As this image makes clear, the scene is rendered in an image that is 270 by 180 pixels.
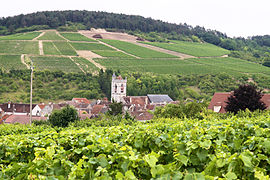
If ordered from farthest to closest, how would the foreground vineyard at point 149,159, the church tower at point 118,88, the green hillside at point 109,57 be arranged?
the green hillside at point 109,57 → the church tower at point 118,88 → the foreground vineyard at point 149,159

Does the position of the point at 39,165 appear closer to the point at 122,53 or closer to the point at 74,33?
the point at 122,53

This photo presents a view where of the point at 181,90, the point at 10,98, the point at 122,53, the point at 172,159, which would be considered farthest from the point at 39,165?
the point at 122,53

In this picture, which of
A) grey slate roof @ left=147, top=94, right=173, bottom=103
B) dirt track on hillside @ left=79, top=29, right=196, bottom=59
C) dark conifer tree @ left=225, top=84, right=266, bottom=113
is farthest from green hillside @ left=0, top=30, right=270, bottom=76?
dark conifer tree @ left=225, top=84, right=266, bottom=113

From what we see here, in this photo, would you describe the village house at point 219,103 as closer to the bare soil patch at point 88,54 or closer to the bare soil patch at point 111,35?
the bare soil patch at point 88,54

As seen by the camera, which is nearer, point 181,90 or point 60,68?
point 181,90

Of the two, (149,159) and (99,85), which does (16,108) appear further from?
(149,159)

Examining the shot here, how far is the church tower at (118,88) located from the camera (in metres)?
82.9

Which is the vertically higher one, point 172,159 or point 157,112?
point 172,159

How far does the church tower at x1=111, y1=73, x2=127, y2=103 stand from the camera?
82.9 metres

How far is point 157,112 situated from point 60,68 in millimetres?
74856

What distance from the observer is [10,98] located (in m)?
81.6

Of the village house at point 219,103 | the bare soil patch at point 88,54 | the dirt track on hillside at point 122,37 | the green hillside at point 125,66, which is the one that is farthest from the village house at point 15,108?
the dirt track on hillside at point 122,37

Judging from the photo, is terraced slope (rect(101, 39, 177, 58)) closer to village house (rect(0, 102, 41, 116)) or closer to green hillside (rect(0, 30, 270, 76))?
green hillside (rect(0, 30, 270, 76))

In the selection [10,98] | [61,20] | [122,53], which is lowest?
[10,98]
